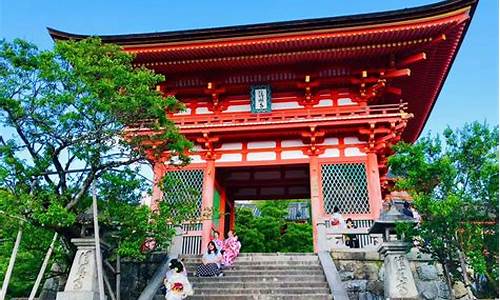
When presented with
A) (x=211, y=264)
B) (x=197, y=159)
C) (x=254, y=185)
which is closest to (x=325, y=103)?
(x=197, y=159)

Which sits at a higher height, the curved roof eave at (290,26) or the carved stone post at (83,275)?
the curved roof eave at (290,26)

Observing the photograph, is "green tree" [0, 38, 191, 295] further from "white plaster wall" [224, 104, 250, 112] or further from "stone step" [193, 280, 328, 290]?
"white plaster wall" [224, 104, 250, 112]

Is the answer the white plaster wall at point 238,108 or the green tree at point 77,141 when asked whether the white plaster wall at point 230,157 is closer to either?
the white plaster wall at point 238,108

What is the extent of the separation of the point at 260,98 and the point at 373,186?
4.63 m

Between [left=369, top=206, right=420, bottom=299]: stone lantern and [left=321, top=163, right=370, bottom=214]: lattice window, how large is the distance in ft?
12.7

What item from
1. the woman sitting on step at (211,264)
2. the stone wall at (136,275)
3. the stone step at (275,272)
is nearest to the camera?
the stone step at (275,272)

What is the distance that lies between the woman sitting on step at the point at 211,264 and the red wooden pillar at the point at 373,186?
15.7 feet

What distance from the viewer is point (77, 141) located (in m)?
7.88

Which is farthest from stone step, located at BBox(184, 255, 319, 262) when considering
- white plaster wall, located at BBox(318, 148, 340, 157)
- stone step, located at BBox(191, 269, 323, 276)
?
Result: white plaster wall, located at BBox(318, 148, 340, 157)

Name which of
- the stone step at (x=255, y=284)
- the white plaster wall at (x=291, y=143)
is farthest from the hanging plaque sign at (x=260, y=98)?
the stone step at (x=255, y=284)

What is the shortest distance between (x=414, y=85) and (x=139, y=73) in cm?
1066

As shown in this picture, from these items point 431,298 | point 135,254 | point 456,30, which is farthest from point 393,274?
point 456,30

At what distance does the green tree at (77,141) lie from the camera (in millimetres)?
7426

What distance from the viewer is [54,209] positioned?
700 cm
